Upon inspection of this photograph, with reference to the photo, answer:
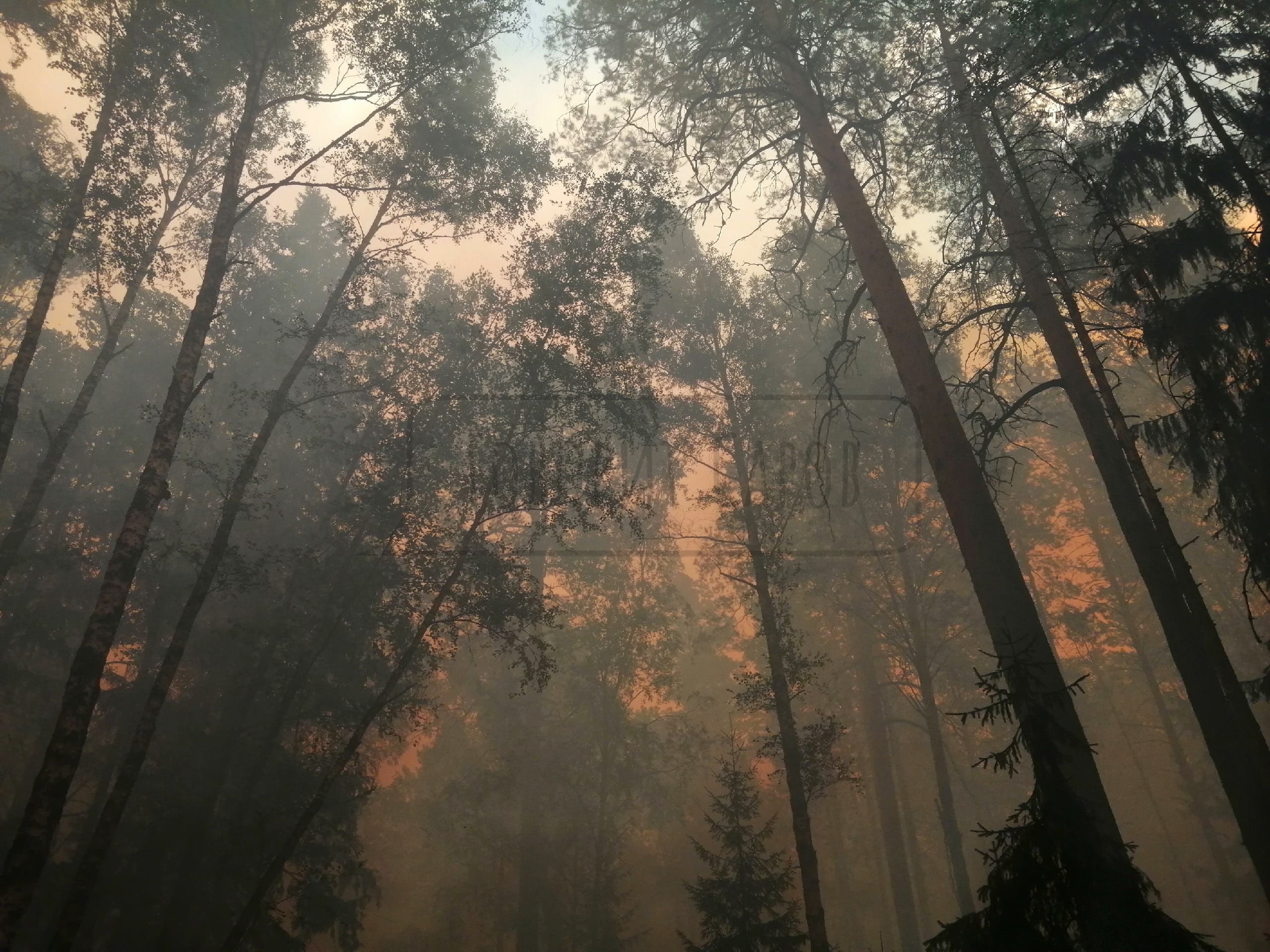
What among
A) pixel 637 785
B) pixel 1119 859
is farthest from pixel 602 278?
pixel 637 785

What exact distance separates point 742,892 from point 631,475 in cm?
1278

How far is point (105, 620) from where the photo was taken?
694 cm

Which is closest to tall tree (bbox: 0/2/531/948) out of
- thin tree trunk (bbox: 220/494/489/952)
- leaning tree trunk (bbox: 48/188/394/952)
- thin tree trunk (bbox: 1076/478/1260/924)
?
leaning tree trunk (bbox: 48/188/394/952)

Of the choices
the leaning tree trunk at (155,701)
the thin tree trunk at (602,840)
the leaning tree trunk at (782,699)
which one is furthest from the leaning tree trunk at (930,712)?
the leaning tree trunk at (155,701)

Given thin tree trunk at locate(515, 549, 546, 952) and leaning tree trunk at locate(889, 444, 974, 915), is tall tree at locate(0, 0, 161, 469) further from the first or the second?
leaning tree trunk at locate(889, 444, 974, 915)

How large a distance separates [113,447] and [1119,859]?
80.1 feet

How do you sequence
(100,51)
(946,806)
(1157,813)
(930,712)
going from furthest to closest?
(1157,813) < (930,712) < (946,806) < (100,51)

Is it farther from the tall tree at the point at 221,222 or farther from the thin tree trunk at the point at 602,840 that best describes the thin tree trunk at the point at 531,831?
the tall tree at the point at 221,222

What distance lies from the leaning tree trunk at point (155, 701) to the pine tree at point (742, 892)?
8.90 metres

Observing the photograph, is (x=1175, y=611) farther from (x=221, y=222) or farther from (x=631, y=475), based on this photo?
(x=631, y=475)

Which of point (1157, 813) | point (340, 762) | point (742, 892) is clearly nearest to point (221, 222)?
point (340, 762)

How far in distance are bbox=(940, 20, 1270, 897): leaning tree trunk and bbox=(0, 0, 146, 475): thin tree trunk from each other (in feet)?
40.6

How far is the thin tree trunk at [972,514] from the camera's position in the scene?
4.07m

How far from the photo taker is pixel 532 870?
1884cm
